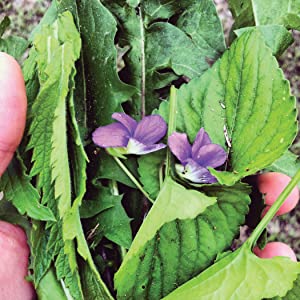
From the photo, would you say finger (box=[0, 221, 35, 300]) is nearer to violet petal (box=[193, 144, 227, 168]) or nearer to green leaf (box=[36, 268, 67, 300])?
green leaf (box=[36, 268, 67, 300])

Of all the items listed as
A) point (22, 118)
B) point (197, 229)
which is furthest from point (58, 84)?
point (197, 229)

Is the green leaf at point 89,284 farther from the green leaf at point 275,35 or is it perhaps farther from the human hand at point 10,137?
the green leaf at point 275,35

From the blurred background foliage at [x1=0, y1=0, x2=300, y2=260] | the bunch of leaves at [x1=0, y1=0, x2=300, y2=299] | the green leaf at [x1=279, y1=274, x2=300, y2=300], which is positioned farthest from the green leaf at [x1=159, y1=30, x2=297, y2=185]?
the blurred background foliage at [x1=0, y1=0, x2=300, y2=260]

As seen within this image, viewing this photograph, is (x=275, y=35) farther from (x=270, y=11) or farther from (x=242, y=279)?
(x=242, y=279)

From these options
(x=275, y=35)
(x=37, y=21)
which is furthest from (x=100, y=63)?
(x=37, y=21)

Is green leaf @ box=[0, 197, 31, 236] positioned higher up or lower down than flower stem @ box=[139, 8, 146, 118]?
lower down

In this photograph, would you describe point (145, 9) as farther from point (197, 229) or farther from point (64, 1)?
point (197, 229)

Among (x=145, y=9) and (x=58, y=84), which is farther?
(x=145, y=9)
